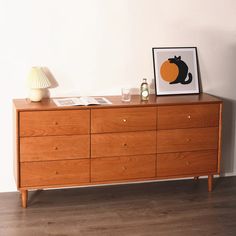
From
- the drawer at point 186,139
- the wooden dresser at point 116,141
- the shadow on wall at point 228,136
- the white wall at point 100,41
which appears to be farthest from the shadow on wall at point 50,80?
the shadow on wall at point 228,136

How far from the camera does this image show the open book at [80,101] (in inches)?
149

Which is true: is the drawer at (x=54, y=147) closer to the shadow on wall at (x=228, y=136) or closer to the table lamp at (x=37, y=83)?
the table lamp at (x=37, y=83)

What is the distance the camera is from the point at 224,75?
14.5 feet

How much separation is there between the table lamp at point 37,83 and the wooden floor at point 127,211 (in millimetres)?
750

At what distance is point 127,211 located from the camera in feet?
12.2

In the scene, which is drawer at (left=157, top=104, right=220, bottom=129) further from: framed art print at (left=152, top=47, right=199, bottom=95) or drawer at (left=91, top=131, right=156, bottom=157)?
framed art print at (left=152, top=47, right=199, bottom=95)

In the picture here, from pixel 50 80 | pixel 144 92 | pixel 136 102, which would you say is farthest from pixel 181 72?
pixel 50 80

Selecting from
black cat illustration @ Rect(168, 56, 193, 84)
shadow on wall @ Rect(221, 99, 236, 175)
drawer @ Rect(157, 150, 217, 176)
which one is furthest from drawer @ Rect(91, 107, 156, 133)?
shadow on wall @ Rect(221, 99, 236, 175)

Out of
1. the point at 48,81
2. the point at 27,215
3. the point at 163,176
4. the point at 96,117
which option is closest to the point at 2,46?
the point at 48,81

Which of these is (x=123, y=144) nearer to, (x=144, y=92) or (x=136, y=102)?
(x=136, y=102)

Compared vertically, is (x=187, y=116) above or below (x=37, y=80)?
below

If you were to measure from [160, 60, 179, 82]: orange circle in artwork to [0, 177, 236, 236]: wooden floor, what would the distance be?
85cm

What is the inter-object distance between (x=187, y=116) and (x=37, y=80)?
1123 millimetres

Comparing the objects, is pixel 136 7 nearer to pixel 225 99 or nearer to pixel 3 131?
pixel 225 99
